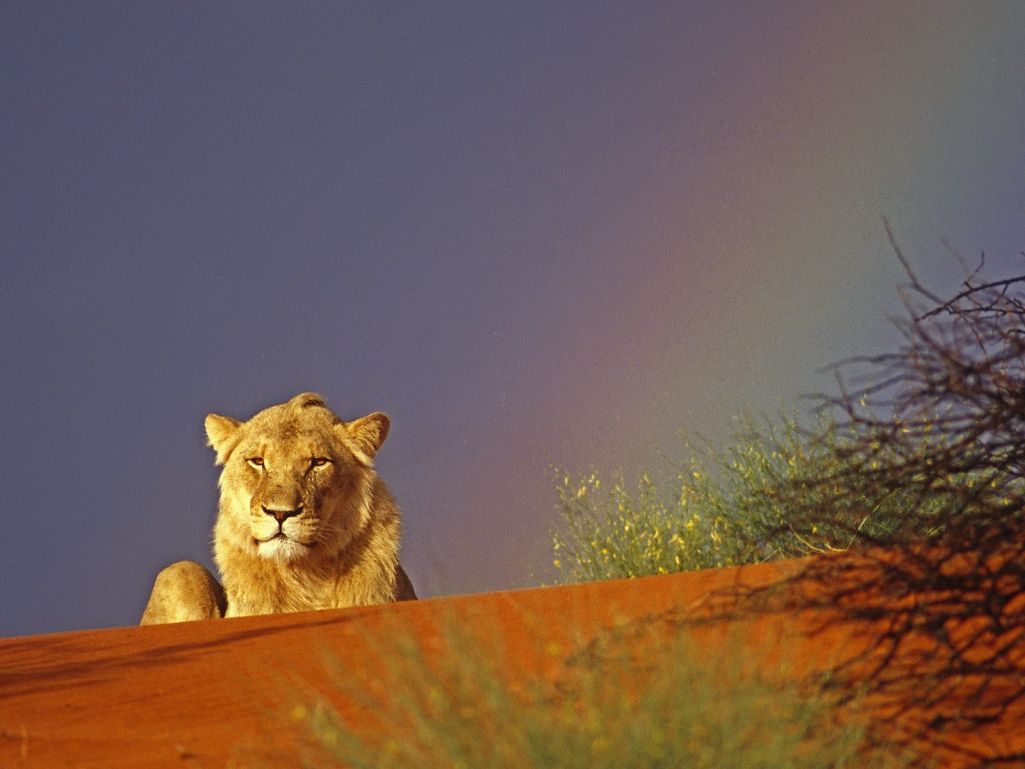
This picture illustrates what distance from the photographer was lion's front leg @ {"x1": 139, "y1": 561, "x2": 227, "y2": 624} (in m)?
10.4

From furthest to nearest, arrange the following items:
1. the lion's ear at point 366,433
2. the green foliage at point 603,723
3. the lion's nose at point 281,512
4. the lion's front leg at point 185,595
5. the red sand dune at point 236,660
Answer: the lion's front leg at point 185,595, the lion's ear at point 366,433, the lion's nose at point 281,512, the red sand dune at point 236,660, the green foliage at point 603,723

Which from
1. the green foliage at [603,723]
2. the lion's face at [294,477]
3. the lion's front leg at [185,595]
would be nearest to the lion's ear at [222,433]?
the lion's face at [294,477]

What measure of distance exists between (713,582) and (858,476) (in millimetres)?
3192

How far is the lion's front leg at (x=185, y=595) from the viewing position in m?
10.4

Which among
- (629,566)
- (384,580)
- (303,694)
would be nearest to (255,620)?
(384,580)

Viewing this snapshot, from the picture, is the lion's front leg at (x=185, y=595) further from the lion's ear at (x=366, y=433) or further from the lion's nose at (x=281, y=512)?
the lion's ear at (x=366, y=433)

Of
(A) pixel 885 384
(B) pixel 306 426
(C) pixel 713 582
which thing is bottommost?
(A) pixel 885 384

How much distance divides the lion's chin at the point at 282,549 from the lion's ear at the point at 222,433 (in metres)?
0.93

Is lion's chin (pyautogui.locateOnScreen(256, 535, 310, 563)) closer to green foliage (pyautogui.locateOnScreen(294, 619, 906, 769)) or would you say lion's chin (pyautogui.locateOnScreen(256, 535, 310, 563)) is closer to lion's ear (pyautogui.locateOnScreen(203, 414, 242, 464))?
lion's ear (pyautogui.locateOnScreen(203, 414, 242, 464))

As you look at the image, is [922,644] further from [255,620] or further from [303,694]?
[255,620]

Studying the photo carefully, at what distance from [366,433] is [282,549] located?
1161 millimetres

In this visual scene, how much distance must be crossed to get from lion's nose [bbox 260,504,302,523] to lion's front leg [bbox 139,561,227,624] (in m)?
1.59

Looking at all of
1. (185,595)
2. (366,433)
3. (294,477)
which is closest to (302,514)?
(294,477)

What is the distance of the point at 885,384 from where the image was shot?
4.93 m
